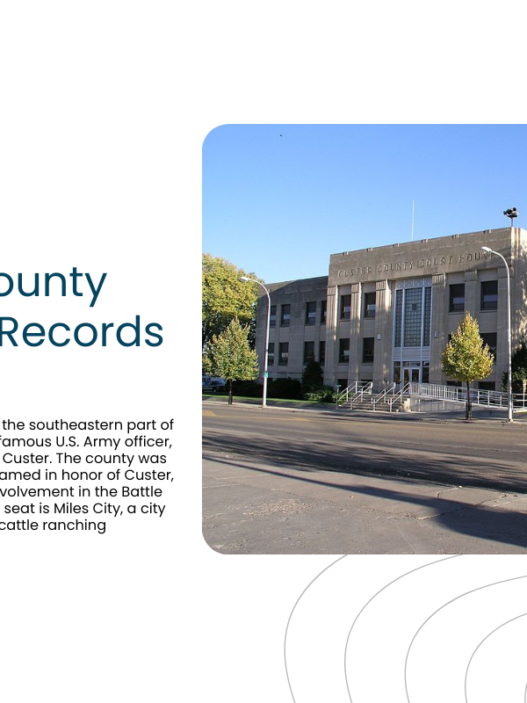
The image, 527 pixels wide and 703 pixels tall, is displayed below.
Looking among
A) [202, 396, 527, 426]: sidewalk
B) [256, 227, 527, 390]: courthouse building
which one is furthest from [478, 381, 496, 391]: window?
[202, 396, 527, 426]: sidewalk

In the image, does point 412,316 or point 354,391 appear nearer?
point 354,391

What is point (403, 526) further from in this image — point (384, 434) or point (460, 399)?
point (460, 399)

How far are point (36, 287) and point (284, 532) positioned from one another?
323cm

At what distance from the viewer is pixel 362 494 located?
8.35m

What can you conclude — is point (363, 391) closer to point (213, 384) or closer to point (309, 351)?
point (309, 351)

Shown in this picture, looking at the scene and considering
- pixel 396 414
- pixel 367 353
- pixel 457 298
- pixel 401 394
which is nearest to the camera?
pixel 396 414

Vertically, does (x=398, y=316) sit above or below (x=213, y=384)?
above

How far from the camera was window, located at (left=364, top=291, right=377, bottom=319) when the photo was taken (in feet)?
138

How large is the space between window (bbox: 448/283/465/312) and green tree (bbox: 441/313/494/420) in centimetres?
511

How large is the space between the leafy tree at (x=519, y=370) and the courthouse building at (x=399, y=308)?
32.9 inches

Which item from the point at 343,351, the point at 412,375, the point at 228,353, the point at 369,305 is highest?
the point at 369,305

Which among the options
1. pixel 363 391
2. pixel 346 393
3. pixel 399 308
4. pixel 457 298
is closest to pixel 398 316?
pixel 399 308

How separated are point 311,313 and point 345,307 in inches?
121

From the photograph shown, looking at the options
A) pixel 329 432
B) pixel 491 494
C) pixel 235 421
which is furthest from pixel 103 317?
pixel 235 421
